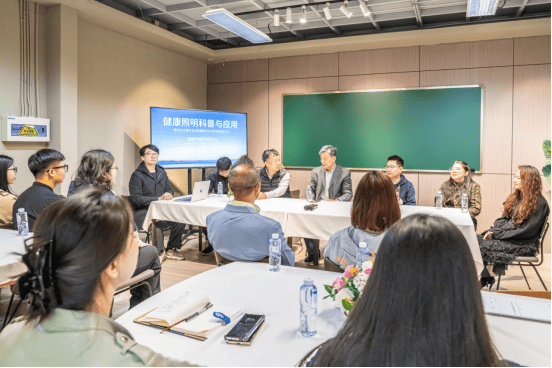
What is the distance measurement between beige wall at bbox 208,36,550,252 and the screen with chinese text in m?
0.58

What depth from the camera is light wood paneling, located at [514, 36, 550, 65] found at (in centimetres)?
512

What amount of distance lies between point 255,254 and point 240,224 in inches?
8.1

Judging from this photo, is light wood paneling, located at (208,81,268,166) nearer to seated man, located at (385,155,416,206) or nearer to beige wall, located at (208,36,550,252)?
beige wall, located at (208,36,550,252)

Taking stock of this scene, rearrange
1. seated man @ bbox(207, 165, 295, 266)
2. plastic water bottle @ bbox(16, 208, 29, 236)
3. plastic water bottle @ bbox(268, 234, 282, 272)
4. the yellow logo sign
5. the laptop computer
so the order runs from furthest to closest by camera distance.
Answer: the laptop computer, the yellow logo sign, plastic water bottle @ bbox(16, 208, 29, 236), seated man @ bbox(207, 165, 295, 266), plastic water bottle @ bbox(268, 234, 282, 272)

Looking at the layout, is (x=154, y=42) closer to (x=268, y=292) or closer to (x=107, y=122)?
(x=107, y=122)

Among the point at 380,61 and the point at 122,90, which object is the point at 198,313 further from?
the point at 380,61

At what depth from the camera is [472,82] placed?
5.50 m

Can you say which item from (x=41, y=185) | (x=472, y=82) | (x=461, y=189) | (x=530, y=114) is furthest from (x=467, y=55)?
(x=41, y=185)

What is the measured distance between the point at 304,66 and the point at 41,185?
4607 mm

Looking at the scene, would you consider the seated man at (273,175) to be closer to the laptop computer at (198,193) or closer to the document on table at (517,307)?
the laptop computer at (198,193)

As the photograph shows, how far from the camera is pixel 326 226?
12.4 feet

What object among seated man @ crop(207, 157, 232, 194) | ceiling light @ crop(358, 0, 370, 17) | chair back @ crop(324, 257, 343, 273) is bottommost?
chair back @ crop(324, 257, 343, 273)

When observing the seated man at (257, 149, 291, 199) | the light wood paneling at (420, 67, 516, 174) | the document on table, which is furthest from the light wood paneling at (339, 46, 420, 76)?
the document on table

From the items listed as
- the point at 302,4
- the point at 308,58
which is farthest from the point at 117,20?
the point at 308,58
